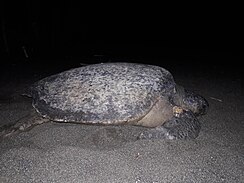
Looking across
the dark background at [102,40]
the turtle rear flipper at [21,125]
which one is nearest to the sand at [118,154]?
the turtle rear flipper at [21,125]

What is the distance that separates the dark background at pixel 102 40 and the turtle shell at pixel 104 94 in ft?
8.53

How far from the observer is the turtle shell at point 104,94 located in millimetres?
2439

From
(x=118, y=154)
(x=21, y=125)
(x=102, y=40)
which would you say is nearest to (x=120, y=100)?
(x=118, y=154)

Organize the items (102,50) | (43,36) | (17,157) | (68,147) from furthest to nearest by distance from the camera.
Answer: (43,36) < (102,50) < (68,147) < (17,157)

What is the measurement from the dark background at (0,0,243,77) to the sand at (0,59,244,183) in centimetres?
271

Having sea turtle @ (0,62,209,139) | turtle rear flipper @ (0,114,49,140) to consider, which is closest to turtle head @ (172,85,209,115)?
sea turtle @ (0,62,209,139)

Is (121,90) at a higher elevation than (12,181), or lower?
higher

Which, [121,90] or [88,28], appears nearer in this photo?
[121,90]

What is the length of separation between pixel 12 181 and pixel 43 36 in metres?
6.48

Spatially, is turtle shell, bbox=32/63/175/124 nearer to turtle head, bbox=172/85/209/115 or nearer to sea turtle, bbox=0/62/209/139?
sea turtle, bbox=0/62/209/139

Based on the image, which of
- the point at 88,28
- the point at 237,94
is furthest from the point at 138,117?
the point at 88,28

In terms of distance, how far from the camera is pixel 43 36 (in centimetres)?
776

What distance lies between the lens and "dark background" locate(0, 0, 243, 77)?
5.83 meters

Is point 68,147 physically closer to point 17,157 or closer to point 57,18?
point 17,157
